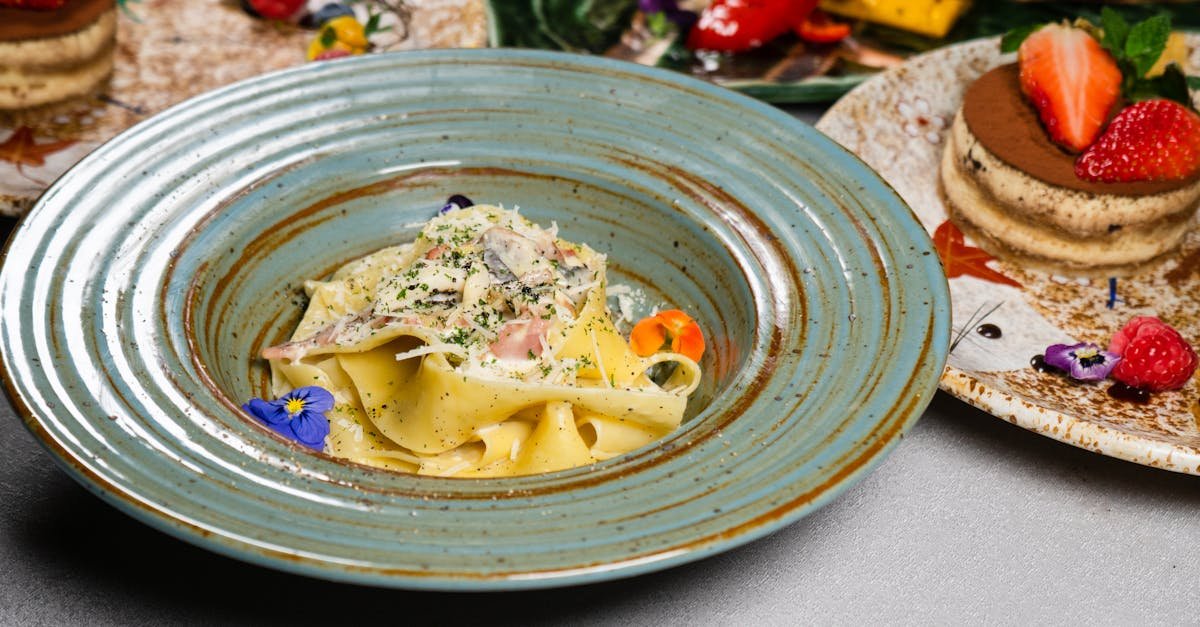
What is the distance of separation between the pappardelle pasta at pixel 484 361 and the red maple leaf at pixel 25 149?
5.92 feet

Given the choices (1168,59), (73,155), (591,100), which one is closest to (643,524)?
(591,100)

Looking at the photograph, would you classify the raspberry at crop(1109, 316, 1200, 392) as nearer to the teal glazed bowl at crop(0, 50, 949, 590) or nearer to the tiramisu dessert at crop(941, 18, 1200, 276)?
the tiramisu dessert at crop(941, 18, 1200, 276)

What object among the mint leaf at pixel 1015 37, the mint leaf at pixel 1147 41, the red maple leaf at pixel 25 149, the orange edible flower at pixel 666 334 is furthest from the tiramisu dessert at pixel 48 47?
the mint leaf at pixel 1147 41

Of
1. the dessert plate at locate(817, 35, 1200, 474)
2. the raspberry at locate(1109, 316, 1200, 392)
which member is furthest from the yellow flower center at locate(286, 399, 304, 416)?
the raspberry at locate(1109, 316, 1200, 392)

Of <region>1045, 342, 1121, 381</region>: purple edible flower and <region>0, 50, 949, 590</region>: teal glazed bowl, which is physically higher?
<region>0, 50, 949, 590</region>: teal glazed bowl

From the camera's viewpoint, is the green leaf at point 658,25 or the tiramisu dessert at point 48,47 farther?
the green leaf at point 658,25

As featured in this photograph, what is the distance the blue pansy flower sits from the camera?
3.59 m

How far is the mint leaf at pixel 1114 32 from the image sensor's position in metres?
4.86

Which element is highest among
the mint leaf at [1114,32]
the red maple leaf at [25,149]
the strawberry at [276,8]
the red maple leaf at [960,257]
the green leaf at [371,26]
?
the mint leaf at [1114,32]

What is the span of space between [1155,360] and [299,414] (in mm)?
2860

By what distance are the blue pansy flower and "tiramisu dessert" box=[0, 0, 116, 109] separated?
2.54 m

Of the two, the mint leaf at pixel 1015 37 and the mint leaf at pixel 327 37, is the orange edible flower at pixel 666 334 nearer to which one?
the mint leaf at pixel 1015 37

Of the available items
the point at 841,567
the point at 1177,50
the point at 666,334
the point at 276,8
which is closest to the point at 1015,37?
the point at 1177,50

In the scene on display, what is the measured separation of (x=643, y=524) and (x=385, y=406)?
1321 mm
